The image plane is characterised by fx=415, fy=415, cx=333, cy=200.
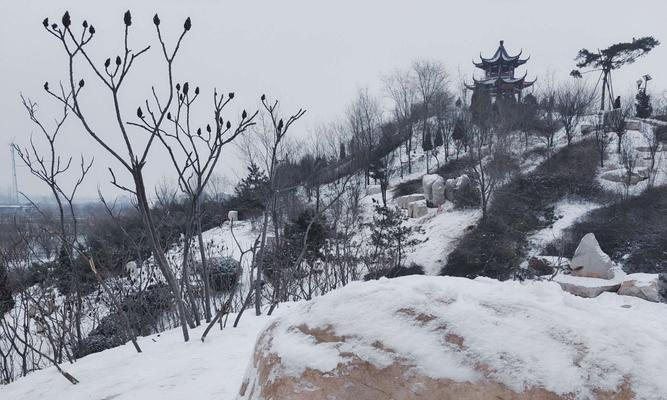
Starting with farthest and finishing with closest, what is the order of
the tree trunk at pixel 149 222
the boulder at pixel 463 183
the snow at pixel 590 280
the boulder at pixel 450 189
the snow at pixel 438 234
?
1. the boulder at pixel 450 189
2. the boulder at pixel 463 183
3. the snow at pixel 438 234
4. the snow at pixel 590 280
5. the tree trunk at pixel 149 222

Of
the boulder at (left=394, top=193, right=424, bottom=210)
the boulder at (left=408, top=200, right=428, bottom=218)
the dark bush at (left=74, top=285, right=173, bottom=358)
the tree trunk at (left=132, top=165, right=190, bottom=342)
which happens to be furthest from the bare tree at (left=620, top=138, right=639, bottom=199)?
the tree trunk at (left=132, top=165, right=190, bottom=342)

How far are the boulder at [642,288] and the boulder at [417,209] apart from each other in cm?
901

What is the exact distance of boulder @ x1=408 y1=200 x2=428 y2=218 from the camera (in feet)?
61.0

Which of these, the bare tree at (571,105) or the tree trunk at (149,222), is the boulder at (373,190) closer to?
the bare tree at (571,105)

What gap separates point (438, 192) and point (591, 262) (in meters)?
8.31

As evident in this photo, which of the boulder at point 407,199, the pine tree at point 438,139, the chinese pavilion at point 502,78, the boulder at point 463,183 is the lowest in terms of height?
the boulder at point 407,199

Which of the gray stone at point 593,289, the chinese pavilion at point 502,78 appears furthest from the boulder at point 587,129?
the gray stone at point 593,289

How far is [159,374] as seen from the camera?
2.42 m

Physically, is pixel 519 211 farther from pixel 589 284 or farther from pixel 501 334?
pixel 501 334

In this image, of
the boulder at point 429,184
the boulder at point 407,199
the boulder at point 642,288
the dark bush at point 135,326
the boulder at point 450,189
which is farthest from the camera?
the boulder at point 407,199

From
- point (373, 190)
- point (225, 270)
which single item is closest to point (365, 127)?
point (373, 190)

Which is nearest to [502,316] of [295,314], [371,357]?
[371,357]

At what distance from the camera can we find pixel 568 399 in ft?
3.90

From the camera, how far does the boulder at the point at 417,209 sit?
18578 millimetres
